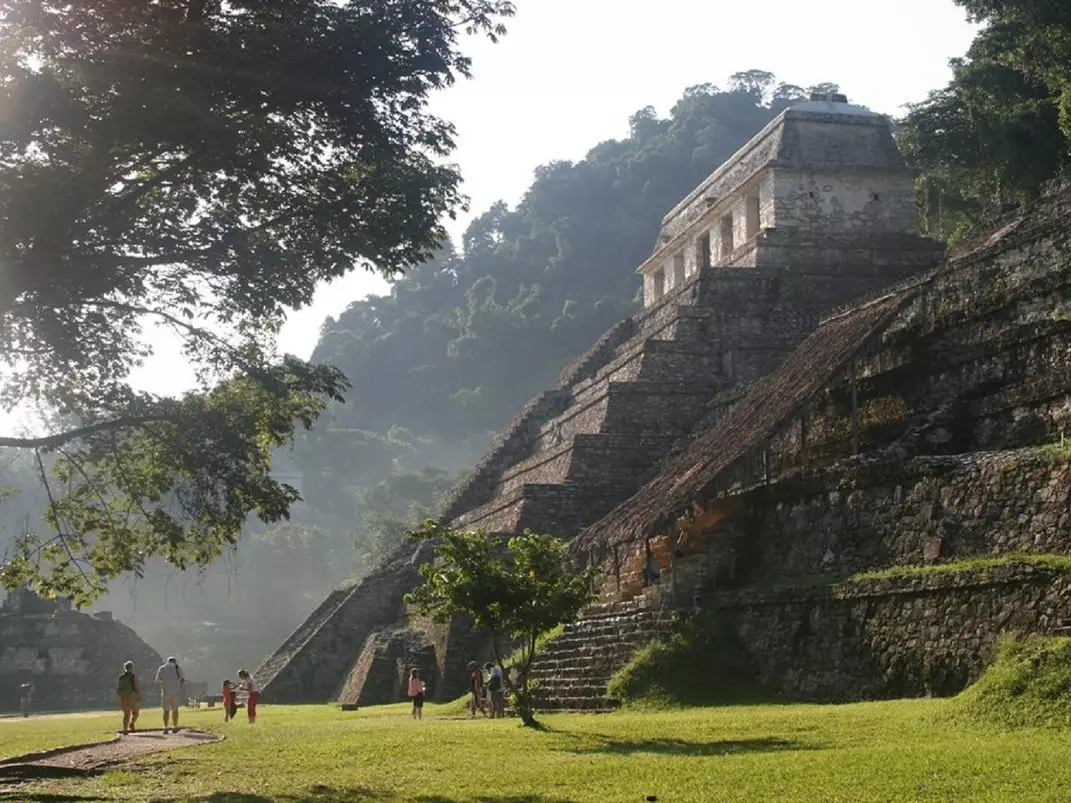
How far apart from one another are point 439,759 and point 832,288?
651 inches

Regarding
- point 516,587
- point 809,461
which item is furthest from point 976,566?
point 809,461

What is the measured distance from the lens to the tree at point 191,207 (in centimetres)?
1042

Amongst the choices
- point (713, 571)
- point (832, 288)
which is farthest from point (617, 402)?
point (713, 571)

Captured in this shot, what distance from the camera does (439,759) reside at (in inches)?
413

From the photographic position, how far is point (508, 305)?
248 ft

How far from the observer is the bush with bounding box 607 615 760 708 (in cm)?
1409

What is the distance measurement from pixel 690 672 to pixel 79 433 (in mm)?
6560

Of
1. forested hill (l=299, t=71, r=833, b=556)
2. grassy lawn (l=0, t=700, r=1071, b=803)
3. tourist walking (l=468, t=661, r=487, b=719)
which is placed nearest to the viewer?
grassy lawn (l=0, t=700, r=1071, b=803)

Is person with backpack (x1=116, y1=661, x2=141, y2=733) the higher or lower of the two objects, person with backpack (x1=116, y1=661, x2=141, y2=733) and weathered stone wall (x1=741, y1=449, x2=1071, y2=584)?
the lower

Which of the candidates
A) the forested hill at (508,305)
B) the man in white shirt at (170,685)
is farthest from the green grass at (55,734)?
the forested hill at (508,305)

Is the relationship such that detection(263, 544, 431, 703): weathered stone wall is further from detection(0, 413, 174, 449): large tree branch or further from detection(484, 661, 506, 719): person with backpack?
detection(0, 413, 174, 449): large tree branch

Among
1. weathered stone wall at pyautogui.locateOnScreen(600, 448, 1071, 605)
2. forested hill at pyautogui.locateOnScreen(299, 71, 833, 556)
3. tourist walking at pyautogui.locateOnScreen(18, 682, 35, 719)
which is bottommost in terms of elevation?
tourist walking at pyautogui.locateOnScreen(18, 682, 35, 719)

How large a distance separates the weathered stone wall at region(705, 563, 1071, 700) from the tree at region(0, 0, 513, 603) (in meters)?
5.07

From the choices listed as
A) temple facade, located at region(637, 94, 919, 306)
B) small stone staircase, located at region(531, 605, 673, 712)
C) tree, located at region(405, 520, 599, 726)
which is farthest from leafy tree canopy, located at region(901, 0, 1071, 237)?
tree, located at region(405, 520, 599, 726)
